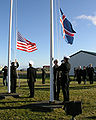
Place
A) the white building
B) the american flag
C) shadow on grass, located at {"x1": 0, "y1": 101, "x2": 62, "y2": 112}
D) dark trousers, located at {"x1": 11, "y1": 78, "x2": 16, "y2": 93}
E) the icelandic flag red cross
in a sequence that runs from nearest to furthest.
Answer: shadow on grass, located at {"x1": 0, "y1": 101, "x2": 62, "y2": 112} → the icelandic flag red cross → the american flag → dark trousers, located at {"x1": 11, "y1": 78, "x2": 16, "y2": 93} → the white building

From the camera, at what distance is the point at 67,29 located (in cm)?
766

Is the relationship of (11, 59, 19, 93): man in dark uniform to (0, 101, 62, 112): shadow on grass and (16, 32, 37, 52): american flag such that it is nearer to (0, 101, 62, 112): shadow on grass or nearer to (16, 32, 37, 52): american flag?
(16, 32, 37, 52): american flag

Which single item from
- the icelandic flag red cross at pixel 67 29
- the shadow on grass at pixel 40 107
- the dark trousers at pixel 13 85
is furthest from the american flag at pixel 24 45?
the shadow on grass at pixel 40 107

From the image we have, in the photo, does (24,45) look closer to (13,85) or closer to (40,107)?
(13,85)

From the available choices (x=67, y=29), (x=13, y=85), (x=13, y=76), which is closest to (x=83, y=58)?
(x=13, y=76)

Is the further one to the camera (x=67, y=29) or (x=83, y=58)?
(x=83, y=58)

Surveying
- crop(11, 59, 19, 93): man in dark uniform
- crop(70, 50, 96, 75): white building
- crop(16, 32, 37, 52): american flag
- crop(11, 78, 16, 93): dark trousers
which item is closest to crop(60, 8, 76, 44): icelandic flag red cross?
crop(16, 32, 37, 52): american flag

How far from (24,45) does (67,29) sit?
3.17 meters

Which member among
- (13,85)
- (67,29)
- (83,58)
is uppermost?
(83,58)

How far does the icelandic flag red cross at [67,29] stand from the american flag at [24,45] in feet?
9.82

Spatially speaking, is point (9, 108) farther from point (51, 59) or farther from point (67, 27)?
point (67, 27)

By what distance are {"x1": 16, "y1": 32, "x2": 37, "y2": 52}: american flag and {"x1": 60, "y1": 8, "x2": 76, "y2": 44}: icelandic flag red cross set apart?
299cm

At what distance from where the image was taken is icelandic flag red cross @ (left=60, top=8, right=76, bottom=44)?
756 cm

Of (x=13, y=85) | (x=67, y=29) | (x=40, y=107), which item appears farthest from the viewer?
(x=13, y=85)
